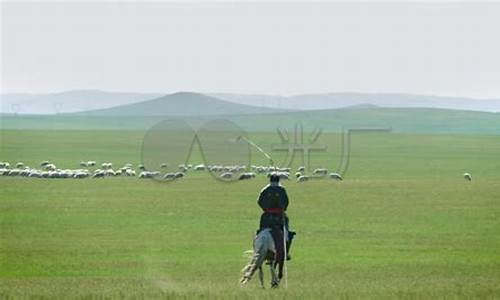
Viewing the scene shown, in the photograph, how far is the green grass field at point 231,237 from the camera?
19953 mm

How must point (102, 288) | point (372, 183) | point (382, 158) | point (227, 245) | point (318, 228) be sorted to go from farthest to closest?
point (382, 158) → point (372, 183) → point (318, 228) → point (227, 245) → point (102, 288)

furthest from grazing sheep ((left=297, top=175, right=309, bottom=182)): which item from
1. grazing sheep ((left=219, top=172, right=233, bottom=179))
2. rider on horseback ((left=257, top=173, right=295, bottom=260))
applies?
rider on horseback ((left=257, top=173, right=295, bottom=260))

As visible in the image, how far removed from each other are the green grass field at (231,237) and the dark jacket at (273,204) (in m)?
1.12

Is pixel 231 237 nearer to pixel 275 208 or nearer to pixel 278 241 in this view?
pixel 278 241

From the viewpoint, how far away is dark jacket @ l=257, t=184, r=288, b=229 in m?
18.5

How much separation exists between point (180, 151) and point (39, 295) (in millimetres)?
90687

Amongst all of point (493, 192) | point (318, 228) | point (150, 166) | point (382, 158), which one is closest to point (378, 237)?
point (318, 228)

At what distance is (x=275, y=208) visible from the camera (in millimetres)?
18625

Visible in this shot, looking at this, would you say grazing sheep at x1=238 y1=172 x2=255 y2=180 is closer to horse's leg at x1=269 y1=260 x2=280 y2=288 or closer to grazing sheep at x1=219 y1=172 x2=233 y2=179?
grazing sheep at x1=219 y1=172 x2=233 y2=179

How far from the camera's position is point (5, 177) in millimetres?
72312

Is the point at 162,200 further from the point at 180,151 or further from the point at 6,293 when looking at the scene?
the point at 180,151

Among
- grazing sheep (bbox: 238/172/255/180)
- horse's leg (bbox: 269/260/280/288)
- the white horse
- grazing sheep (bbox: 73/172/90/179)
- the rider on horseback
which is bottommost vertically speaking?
grazing sheep (bbox: 73/172/90/179)

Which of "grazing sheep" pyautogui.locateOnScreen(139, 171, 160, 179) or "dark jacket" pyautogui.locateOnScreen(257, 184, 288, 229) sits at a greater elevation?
"dark jacket" pyautogui.locateOnScreen(257, 184, 288, 229)

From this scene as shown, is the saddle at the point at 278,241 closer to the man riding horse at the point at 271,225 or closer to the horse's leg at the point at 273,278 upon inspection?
the man riding horse at the point at 271,225
